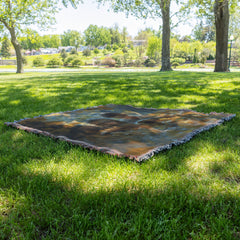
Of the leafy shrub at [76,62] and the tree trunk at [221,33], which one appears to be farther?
the leafy shrub at [76,62]

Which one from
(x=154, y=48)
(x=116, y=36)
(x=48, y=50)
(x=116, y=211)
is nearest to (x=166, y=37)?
(x=116, y=211)

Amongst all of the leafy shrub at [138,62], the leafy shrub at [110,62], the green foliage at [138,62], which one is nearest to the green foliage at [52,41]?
the leafy shrub at [110,62]

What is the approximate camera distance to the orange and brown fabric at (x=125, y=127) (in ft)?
8.61

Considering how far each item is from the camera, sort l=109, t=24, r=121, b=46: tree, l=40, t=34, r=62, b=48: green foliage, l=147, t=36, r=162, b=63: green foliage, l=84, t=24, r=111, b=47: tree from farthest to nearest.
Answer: l=40, t=34, r=62, b=48: green foliage
l=109, t=24, r=121, b=46: tree
l=84, t=24, r=111, b=47: tree
l=147, t=36, r=162, b=63: green foliage

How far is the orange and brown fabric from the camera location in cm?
262

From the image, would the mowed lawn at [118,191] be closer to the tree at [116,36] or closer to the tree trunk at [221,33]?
the tree trunk at [221,33]

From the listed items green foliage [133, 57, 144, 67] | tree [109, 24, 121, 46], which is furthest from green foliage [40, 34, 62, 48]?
green foliage [133, 57, 144, 67]

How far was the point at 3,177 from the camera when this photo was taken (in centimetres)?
204

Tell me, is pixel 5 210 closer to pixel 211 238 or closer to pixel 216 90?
pixel 211 238

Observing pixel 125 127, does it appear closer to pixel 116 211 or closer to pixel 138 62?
pixel 116 211

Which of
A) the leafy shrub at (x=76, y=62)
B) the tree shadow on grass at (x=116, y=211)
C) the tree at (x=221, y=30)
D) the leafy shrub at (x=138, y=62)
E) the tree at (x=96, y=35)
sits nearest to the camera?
the tree shadow on grass at (x=116, y=211)

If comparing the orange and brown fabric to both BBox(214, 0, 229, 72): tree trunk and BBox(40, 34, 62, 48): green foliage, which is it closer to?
BBox(214, 0, 229, 72): tree trunk

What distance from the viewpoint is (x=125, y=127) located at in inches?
135

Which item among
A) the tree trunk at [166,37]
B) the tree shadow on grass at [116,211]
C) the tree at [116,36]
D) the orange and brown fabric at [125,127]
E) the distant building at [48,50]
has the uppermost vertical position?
the tree at [116,36]
